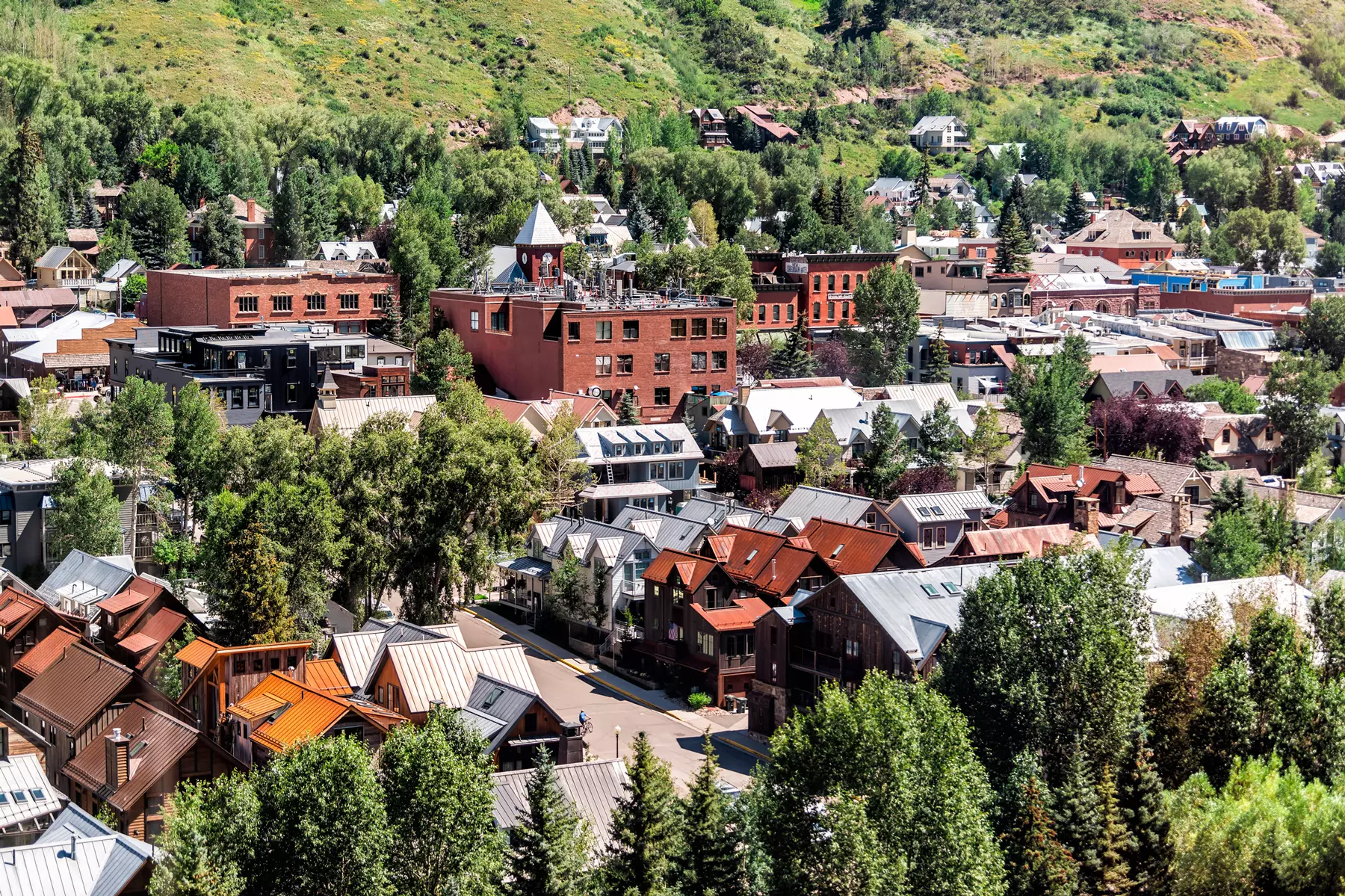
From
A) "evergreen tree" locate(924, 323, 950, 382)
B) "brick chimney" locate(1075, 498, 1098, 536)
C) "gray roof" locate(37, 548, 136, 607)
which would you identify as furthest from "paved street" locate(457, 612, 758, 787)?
"evergreen tree" locate(924, 323, 950, 382)

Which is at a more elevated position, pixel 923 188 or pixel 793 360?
pixel 923 188

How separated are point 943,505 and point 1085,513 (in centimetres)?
636

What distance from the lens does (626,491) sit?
8362 cm

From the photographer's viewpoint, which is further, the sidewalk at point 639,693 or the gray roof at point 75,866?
the sidewalk at point 639,693

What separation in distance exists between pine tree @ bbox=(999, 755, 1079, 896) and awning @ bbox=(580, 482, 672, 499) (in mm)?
39983

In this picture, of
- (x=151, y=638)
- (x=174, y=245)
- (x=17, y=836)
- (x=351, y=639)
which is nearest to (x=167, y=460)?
(x=151, y=638)

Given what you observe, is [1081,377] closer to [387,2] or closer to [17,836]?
[17,836]

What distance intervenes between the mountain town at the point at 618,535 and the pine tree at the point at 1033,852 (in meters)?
0.14

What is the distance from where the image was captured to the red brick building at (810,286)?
4756 inches

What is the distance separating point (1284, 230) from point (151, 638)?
449 ft

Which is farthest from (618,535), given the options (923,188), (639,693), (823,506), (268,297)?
(923,188)

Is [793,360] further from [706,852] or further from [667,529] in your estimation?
[706,852]

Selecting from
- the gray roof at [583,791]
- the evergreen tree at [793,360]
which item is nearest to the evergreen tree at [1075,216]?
the evergreen tree at [793,360]

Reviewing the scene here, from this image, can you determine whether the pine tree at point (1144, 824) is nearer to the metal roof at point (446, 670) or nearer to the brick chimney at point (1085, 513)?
the metal roof at point (446, 670)
